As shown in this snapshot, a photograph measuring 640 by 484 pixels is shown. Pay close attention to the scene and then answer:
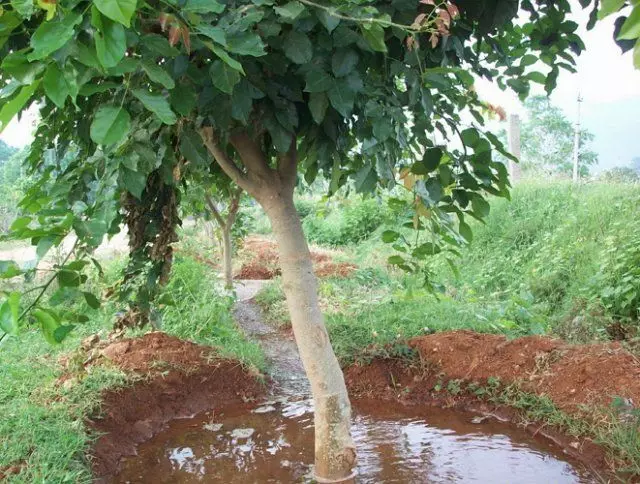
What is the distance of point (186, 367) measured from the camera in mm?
4320

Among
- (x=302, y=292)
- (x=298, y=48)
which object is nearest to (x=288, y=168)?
(x=302, y=292)

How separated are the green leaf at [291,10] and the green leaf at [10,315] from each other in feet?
2.77

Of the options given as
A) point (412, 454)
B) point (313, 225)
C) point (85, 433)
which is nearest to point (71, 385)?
point (85, 433)

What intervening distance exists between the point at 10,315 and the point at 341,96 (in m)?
0.99

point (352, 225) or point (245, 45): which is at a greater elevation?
point (352, 225)

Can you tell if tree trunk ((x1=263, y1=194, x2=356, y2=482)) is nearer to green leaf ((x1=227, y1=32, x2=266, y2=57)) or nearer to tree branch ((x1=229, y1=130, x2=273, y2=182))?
tree branch ((x1=229, y1=130, x2=273, y2=182))

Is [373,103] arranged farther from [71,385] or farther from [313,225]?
[313,225]

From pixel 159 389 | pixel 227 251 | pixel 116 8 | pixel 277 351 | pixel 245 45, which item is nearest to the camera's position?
pixel 116 8

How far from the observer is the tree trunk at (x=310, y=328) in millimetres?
2758

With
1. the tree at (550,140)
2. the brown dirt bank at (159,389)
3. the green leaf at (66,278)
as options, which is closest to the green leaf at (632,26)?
the green leaf at (66,278)

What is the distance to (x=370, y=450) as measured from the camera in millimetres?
3344

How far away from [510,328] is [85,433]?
3.38 meters

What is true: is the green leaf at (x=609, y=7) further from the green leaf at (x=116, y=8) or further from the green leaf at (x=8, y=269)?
the green leaf at (x=8, y=269)

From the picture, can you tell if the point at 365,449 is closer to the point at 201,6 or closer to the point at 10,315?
the point at 10,315
